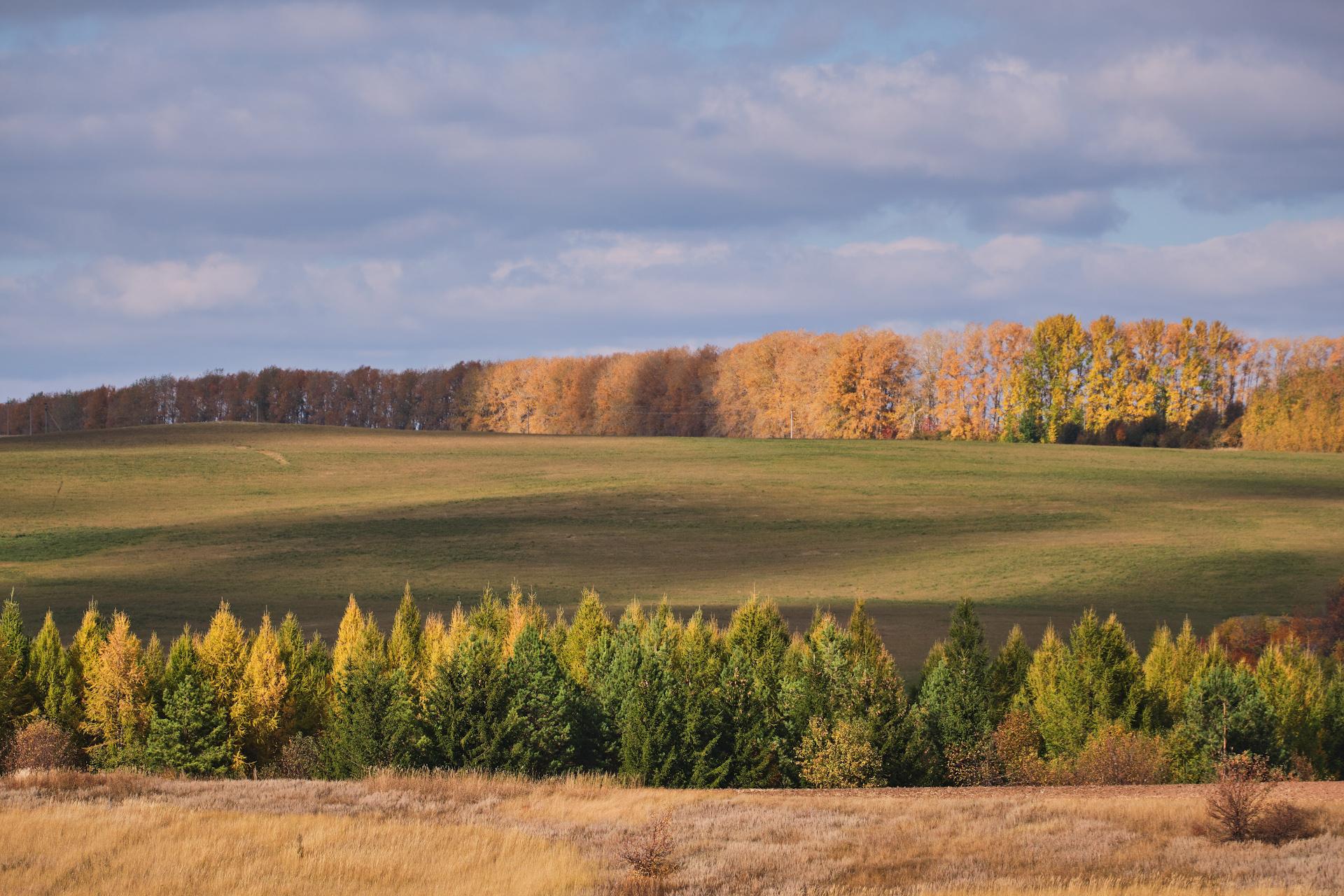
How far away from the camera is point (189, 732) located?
30062mm

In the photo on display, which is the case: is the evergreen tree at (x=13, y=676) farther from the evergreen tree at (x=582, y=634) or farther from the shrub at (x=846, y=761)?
Result: the shrub at (x=846, y=761)

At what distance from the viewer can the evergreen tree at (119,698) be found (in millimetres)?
30672

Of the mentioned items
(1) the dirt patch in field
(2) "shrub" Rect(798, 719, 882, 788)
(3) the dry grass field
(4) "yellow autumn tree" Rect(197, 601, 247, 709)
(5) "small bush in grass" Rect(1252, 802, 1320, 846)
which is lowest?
(2) "shrub" Rect(798, 719, 882, 788)

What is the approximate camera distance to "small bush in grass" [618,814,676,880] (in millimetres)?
14680

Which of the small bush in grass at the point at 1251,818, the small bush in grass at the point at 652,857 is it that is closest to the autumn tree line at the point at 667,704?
the small bush in grass at the point at 1251,818

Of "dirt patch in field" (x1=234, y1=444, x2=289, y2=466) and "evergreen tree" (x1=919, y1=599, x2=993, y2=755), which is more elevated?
"dirt patch in field" (x1=234, y1=444, x2=289, y2=466)

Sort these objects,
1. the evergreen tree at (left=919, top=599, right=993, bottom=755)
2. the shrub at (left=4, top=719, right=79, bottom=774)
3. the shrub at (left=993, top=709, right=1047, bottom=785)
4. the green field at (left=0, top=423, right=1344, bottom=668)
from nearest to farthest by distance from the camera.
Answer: the shrub at (left=4, top=719, right=79, bottom=774)
the shrub at (left=993, top=709, right=1047, bottom=785)
the evergreen tree at (left=919, top=599, right=993, bottom=755)
the green field at (left=0, top=423, right=1344, bottom=668)

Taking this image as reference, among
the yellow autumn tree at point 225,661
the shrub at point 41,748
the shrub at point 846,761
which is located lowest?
the shrub at point 41,748

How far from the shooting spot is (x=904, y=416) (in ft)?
364

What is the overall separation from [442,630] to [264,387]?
4678 inches

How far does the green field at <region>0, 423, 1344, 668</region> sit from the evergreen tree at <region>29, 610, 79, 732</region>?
9.37 m

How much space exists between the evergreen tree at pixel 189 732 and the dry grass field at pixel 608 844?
9.39 metres

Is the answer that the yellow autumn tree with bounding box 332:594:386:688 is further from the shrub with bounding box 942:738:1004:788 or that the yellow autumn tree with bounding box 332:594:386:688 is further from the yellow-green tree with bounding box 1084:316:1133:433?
the yellow-green tree with bounding box 1084:316:1133:433

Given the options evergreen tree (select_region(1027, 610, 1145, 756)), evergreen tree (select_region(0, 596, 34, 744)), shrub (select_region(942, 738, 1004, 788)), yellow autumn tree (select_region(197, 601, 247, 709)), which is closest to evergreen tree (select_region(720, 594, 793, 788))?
shrub (select_region(942, 738, 1004, 788))
